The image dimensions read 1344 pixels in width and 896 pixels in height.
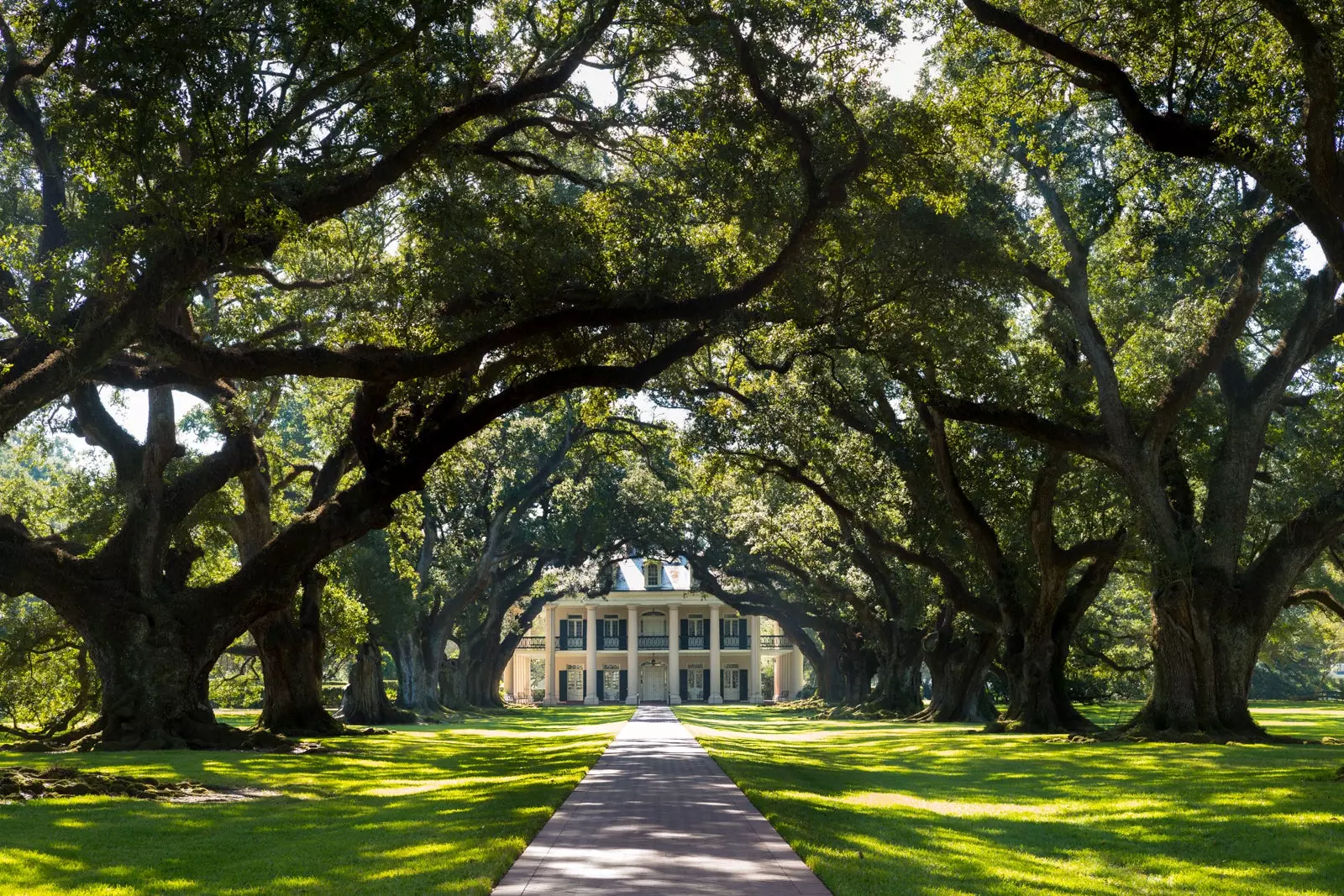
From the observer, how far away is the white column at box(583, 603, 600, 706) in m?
72.9

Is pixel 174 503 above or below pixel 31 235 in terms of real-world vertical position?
below

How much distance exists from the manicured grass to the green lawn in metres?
2.48

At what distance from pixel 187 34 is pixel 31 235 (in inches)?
381

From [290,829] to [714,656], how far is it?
64.5 metres

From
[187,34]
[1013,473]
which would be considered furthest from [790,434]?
[187,34]

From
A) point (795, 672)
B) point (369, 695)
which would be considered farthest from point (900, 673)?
point (795, 672)

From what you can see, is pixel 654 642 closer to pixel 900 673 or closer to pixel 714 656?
pixel 714 656

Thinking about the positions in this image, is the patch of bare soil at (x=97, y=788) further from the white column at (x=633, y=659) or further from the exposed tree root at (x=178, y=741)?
the white column at (x=633, y=659)

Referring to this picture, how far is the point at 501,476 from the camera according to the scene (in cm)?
4038

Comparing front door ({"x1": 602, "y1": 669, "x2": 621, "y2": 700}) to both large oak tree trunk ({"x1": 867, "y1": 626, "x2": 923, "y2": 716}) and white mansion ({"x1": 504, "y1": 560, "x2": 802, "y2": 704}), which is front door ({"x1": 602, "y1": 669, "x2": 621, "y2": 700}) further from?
large oak tree trunk ({"x1": 867, "y1": 626, "x2": 923, "y2": 716})

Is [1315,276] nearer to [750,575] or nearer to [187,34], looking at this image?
[187,34]

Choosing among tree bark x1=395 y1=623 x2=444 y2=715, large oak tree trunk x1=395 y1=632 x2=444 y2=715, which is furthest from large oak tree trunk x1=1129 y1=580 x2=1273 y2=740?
large oak tree trunk x1=395 y1=632 x2=444 y2=715

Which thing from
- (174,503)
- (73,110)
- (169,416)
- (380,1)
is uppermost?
(380,1)

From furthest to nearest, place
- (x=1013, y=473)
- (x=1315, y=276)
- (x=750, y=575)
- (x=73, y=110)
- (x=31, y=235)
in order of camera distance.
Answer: (x=750, y=575), (x=1013, y=473), (x=1315, y=276), (x=31, y=235), (x=73, y=110)
